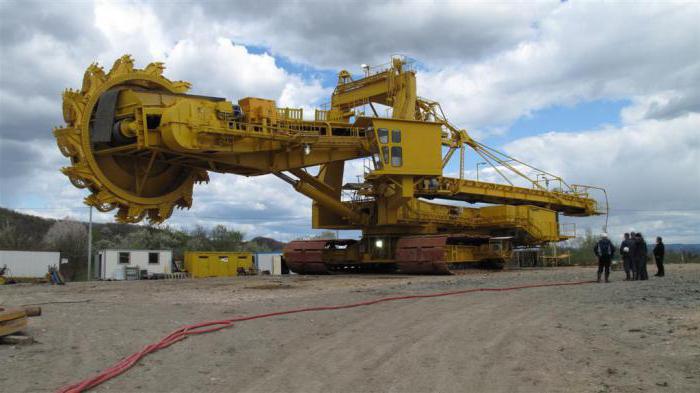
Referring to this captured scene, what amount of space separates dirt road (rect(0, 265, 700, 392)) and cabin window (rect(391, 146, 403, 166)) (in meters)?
8.80

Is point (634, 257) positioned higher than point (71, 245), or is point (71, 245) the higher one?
point (71, 245)

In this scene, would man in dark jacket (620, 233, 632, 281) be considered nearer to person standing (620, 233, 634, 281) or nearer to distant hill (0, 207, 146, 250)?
person standing (620, 233, 634, 281)

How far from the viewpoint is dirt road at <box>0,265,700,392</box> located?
219 inches

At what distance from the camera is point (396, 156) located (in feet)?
65.0

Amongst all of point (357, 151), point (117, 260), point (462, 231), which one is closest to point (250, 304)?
point (357, 151)

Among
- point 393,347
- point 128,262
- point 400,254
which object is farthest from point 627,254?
point 128,262

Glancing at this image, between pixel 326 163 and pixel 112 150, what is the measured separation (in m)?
7.01

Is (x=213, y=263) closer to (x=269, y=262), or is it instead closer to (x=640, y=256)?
(x=269, y=262)

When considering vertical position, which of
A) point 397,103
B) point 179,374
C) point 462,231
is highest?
point 397,103

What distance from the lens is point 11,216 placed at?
87.2 m

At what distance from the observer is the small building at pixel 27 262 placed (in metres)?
30.6

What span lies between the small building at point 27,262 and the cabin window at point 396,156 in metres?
21.9

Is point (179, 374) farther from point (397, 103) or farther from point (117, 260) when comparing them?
point (117, 260)

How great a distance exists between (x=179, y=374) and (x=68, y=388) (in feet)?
3.50
